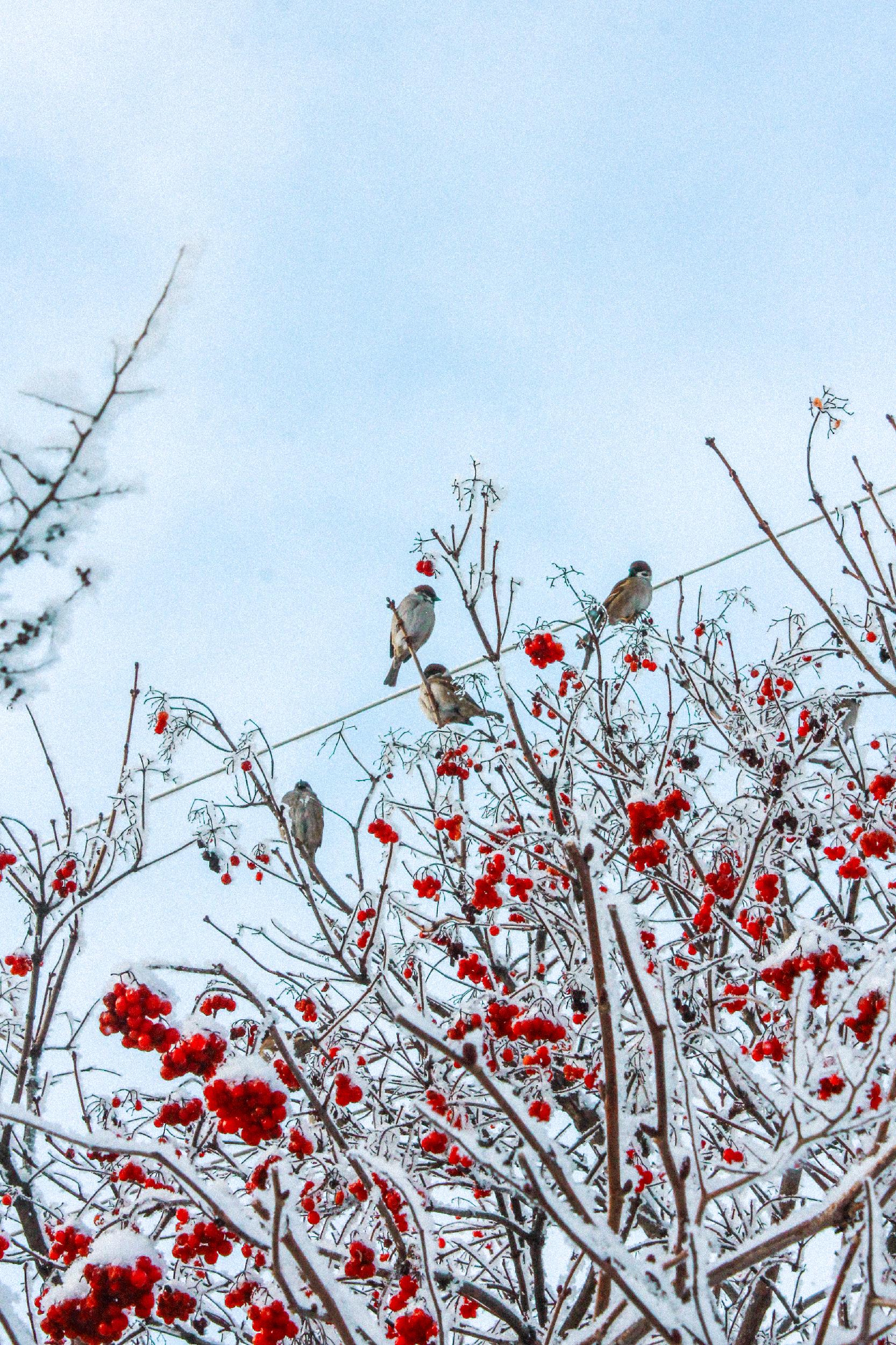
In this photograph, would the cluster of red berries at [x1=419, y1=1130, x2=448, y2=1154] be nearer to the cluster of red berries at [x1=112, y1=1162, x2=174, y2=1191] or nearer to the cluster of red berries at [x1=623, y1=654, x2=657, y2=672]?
the cluster of red berries at [x1=112, y1=1162, x2=174, y2=1191]

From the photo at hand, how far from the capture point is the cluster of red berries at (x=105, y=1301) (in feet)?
6.59

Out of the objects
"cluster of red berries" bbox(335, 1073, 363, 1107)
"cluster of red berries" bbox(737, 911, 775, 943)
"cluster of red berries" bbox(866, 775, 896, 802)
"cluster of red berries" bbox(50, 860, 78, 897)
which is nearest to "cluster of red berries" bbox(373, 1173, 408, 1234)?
"cluster of red berries" bbox(335, 1073, 363, 1107)

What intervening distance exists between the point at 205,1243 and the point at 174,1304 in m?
0.35

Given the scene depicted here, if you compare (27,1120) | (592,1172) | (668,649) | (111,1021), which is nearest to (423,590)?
(668,649)

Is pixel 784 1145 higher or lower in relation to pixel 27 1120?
lower

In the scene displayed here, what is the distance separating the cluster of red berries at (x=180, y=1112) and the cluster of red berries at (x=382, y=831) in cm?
176

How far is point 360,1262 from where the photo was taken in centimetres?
281

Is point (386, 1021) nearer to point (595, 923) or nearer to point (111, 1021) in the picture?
point (111, 1021)

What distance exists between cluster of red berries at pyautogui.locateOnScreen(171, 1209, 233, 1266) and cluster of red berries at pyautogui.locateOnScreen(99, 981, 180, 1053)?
0.62 m

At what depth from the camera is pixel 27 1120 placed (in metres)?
1.83

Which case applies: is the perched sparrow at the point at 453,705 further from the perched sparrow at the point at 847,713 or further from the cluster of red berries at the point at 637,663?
the perched sparrow at the point at 847,713

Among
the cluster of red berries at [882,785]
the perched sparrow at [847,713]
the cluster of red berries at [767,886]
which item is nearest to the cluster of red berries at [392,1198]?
the cluster of red berries at [767,886]

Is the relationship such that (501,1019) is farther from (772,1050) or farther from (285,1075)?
(772,1050)

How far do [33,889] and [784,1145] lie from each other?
3.59 m
